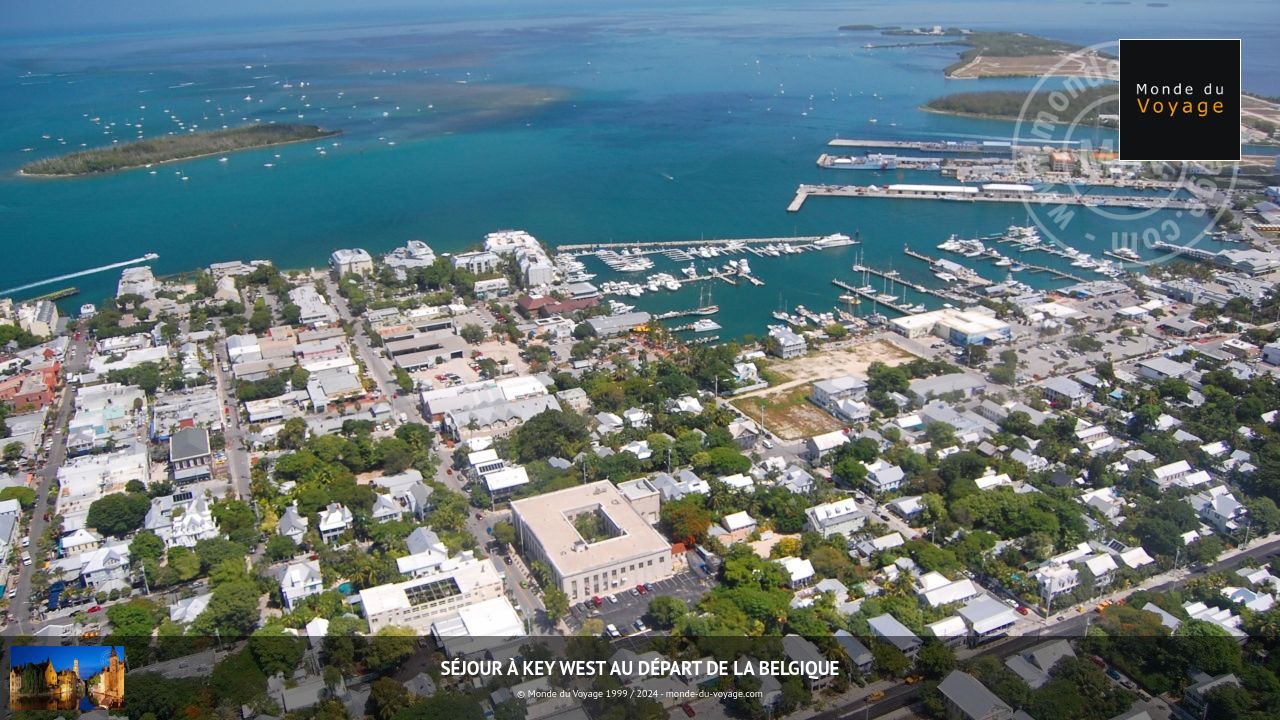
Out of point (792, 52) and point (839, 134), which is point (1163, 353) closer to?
point (839, 134)

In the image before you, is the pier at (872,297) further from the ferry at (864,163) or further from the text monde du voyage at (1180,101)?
the ferry at (864,163)

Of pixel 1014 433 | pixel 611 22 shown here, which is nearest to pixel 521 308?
pixel 1014 433

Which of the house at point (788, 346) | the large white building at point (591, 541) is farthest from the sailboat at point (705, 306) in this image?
the large white building at point (591, 541)

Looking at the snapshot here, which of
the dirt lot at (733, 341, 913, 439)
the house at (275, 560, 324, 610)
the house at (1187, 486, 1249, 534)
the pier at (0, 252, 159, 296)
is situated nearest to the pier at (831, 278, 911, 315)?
the dirt lot at (733, 341, 913, 439)

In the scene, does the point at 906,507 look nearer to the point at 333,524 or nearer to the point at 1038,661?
the point at 1038,661

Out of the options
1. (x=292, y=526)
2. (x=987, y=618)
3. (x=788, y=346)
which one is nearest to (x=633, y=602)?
(x=987, y=618)

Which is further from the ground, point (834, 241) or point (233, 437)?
point (834, 241)
